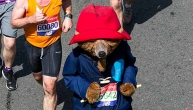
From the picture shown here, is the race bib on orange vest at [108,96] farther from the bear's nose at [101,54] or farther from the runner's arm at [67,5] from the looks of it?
the runner's arm at [67,5]

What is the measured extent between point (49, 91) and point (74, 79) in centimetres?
104

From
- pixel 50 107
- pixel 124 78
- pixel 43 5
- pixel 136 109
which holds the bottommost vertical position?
pixel 136 109

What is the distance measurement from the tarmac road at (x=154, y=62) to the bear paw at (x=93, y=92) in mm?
1811

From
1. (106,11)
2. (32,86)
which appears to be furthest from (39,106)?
(106,11)

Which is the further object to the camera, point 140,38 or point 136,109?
point 140,38

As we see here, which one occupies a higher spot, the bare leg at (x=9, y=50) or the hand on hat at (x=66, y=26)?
the hand on hat at (x=66, y=26)

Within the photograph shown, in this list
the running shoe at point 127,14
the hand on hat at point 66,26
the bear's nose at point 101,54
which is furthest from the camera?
the running shoe at point 127,14

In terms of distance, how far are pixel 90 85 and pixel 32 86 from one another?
225 centimetres

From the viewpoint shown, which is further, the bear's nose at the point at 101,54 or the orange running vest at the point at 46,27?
the orange running vest at the point at 46,27

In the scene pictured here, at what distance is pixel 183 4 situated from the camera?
7.30 meters

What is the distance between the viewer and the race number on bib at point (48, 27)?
451 centimetres

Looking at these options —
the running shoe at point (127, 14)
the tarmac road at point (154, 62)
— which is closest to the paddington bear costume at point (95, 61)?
the tarmac road at point (154, 62)

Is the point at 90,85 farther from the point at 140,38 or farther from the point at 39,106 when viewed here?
the point at 140,38

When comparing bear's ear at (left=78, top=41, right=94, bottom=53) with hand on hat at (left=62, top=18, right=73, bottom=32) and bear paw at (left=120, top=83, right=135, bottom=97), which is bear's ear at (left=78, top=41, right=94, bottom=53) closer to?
bear paw at (left=120, top=83, right=135, bottom=97)
